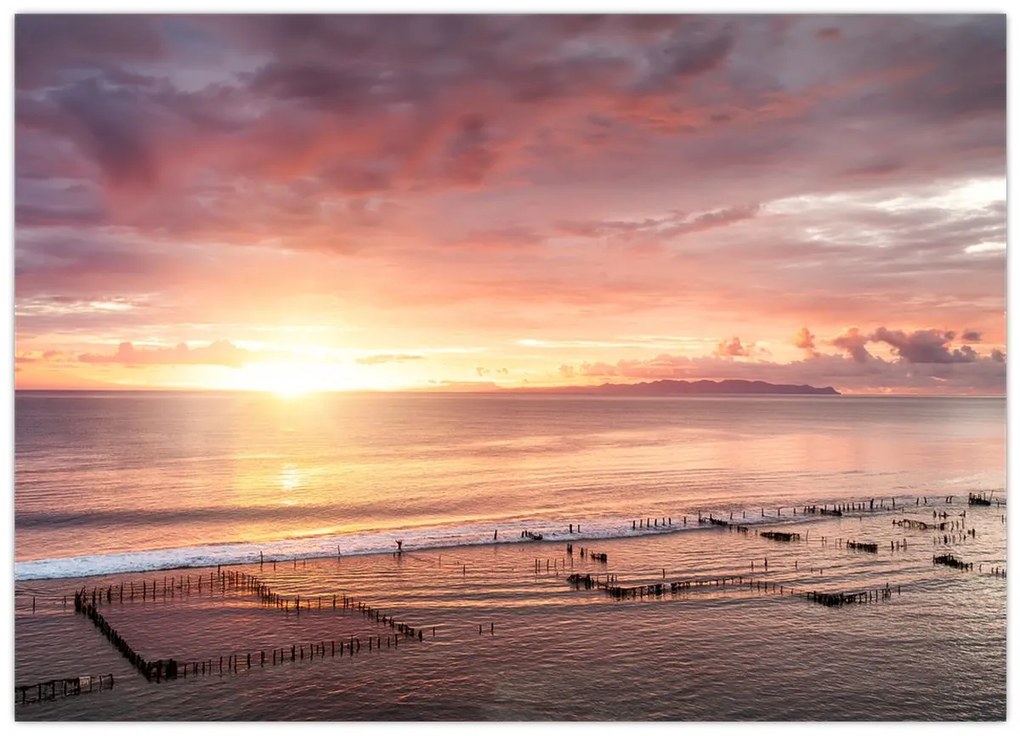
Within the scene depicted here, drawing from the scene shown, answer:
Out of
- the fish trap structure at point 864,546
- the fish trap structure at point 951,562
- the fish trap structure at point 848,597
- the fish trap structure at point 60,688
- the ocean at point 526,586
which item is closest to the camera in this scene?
the fish trap structure at point 60,688

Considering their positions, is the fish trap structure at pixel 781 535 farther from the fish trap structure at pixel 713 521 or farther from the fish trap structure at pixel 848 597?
the fish trap structure at pixel 848 597

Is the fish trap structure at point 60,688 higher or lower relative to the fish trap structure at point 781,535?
higher

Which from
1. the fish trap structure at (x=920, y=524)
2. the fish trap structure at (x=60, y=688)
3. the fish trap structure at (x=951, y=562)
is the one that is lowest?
the fish trap structure at (x=951, y=562)

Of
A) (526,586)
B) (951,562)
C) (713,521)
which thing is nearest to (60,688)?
(526,586)

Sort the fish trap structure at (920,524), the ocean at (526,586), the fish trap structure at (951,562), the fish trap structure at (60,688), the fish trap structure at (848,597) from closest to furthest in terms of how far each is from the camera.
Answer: the fish trap structure at (60,688) < the ocean at (526,586) < the fish trap structure at (848,597) < the fish trap structure at (951,562) < the fish trap structure at (920,524)

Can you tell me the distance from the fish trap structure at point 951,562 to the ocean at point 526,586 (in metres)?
0.86

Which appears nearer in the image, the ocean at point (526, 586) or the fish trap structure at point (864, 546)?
the ocean at point (526, 586)

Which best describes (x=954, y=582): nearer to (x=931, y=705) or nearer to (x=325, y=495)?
(x=931, y=705)

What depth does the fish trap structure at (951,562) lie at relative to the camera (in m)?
31.1

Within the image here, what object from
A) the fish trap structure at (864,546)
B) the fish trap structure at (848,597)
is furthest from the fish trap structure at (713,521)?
the fish trap structure at (848,597)

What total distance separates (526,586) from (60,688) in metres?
16.4

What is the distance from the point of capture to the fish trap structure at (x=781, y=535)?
38.9m

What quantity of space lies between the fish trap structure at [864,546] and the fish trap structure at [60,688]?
32673 millimetres

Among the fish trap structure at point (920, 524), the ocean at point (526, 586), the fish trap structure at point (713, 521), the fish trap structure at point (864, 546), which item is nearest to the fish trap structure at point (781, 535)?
the ocean at point (526, 586)
